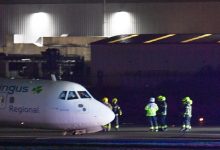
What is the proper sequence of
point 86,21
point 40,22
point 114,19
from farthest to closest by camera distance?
point 40,22
point 86,21
point 114,19

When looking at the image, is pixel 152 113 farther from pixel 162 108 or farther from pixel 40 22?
pixel 40 22

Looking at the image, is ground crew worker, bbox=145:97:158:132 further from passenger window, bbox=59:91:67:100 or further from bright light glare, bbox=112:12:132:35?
bright light glare, bbox=112:12:132:35

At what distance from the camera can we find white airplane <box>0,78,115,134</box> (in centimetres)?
3181

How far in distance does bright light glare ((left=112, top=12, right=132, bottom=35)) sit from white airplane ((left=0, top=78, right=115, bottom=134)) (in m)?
29.2

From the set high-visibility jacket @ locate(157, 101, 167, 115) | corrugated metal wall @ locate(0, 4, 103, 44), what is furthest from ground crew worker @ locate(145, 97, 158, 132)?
corrugated metal wall @ locate(0, 4, 103, 44)

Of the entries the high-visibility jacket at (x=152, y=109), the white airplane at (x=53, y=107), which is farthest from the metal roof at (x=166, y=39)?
the white airplane at (x=53, y=107)

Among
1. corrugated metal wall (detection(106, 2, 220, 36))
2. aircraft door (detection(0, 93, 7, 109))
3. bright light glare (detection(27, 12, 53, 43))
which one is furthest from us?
bright light glare (detection(27, 12, 53, 43))

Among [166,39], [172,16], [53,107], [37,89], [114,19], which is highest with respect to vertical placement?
[172,16]

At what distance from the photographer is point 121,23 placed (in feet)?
203

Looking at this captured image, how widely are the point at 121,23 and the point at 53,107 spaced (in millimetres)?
30335

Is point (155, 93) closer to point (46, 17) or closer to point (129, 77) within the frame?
point (129, 77)

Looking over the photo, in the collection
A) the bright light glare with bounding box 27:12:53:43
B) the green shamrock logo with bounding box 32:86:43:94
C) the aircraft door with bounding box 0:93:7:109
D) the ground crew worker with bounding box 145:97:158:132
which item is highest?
the bright light glare with bounding box 27:12:53:43

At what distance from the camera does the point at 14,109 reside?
32531 millimetres

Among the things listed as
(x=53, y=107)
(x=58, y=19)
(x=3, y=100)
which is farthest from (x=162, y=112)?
(x=58, y=19)
